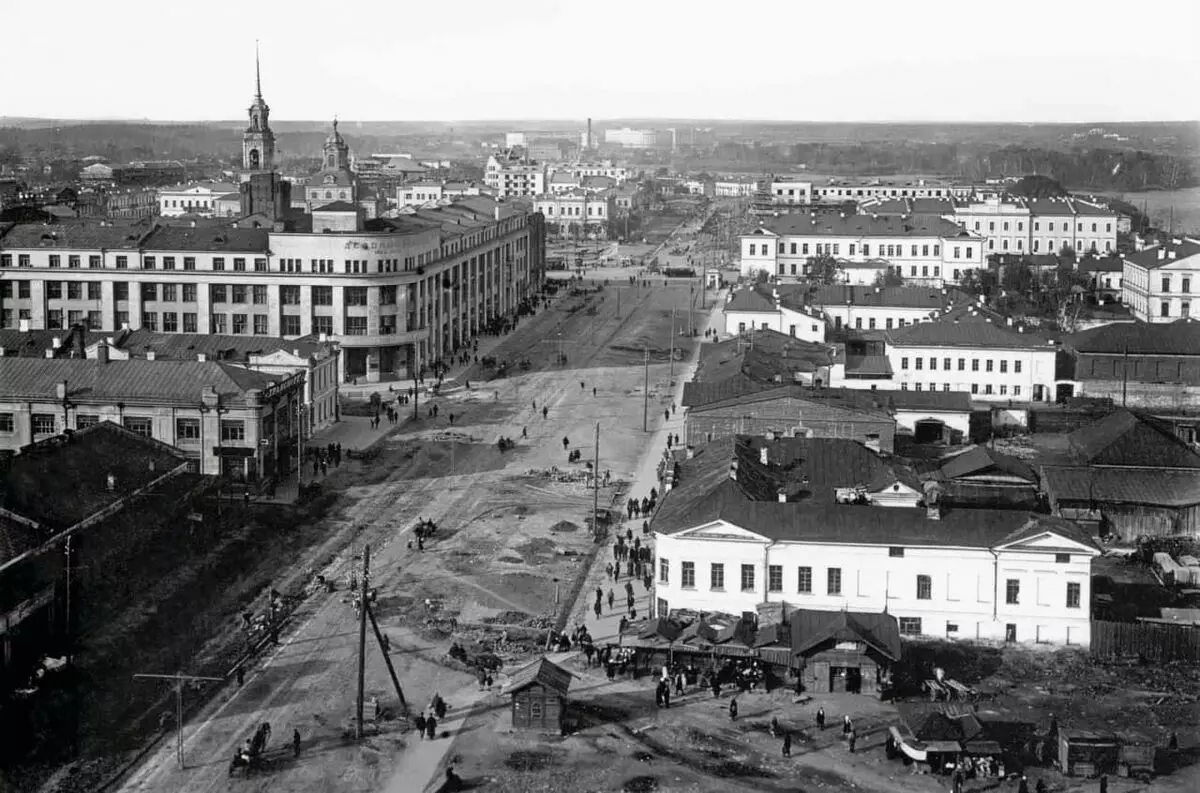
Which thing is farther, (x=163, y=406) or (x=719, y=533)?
(x=163, y=406)

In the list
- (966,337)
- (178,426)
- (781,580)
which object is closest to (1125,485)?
(781,580)

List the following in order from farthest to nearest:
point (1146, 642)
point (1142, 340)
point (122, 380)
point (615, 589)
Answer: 1. point (1142, 340)
2. point (122, 380)
3. point (615, 589)
4. point (1146, 642)

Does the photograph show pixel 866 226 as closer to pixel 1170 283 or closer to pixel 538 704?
pixel 1170 283

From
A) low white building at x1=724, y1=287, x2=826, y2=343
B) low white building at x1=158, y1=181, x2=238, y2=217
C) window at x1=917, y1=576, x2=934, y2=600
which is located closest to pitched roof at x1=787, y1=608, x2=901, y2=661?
window at x1=917, y1=576, x2=934, y2=600

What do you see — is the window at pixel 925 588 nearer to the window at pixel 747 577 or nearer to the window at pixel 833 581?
the window at pixel 833 581

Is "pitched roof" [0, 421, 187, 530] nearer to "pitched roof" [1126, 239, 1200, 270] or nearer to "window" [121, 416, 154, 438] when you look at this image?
"window" [121, 416, 154, 438]

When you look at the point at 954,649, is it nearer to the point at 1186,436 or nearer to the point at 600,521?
the point at 600,521
